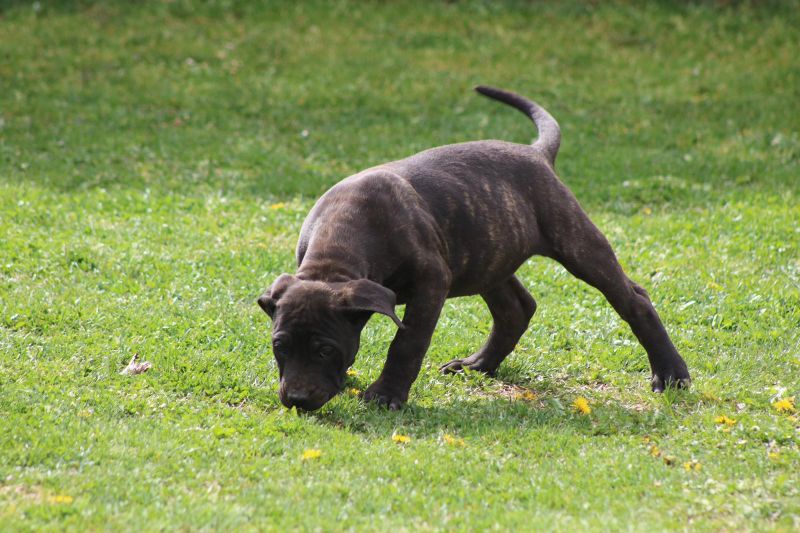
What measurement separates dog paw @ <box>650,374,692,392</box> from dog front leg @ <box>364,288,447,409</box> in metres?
1.90

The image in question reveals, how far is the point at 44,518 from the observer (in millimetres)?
5121

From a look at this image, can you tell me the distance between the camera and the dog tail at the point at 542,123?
847 centimetres

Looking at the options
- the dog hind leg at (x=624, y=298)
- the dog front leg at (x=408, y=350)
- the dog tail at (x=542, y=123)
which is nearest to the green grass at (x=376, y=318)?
the dog front leg at (x=408, y=350)

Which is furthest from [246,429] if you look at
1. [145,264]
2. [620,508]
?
[145,264]

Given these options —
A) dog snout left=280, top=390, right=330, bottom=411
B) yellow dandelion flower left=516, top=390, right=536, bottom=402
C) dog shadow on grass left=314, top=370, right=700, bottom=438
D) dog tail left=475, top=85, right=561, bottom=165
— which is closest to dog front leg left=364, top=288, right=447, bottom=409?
dog shadow on grass left=314, top=370, right=700, bottom=438

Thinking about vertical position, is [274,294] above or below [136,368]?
above

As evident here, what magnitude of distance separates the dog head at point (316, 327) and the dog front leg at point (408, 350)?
531mm

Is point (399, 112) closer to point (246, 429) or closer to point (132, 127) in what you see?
point (132, 127)

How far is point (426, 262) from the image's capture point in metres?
6.96

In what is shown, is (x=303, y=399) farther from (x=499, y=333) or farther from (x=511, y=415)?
(x=499, y=333)

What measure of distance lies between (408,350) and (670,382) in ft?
6.97

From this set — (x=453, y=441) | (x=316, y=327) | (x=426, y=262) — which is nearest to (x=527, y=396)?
(x=453, y=441)

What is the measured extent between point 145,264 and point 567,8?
48.3ft

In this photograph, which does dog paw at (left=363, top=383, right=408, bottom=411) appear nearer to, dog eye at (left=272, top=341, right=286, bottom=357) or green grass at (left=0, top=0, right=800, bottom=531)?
green grass at (left=0, top=0, right=800, bottom=531)
